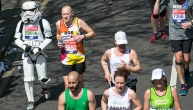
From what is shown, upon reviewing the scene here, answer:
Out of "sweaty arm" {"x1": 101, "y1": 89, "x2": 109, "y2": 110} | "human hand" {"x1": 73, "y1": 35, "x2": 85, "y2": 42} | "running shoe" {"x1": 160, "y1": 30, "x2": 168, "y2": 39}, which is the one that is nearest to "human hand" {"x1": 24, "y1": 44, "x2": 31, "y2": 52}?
"human hand" {"x1": 73, "y1": 35, "x2": 85, "y2": 42}

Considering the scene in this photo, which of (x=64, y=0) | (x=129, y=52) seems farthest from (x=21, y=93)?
(x=64, y=0)

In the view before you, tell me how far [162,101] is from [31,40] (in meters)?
3.47

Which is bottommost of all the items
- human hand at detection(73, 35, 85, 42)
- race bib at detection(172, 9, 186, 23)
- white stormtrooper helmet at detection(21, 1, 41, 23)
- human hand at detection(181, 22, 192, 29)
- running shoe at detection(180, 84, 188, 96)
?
running shoe at detection(180, 84, 188, 96)

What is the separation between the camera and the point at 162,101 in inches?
402

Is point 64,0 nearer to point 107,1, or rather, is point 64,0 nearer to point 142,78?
point 107,1

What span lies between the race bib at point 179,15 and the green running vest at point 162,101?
8.88ft

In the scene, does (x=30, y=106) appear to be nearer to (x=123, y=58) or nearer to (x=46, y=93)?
(x=46, y=93)

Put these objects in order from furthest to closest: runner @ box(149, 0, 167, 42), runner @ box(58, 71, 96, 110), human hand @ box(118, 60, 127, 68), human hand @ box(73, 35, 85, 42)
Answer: runner @ box(149, 0, 167, 42) → human hand @ box(73, 35, 85, 42) → human hand @ box(118, 60, 127, 68) → runner @ box(58, 71, 96, 110)

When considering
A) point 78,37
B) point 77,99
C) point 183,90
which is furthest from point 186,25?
point 77,99

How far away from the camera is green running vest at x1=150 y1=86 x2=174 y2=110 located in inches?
401

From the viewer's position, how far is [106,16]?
59.6 feet

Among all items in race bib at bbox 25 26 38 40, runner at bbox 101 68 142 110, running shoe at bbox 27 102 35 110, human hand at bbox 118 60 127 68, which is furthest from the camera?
running shoe at bbox 27 102 35 110

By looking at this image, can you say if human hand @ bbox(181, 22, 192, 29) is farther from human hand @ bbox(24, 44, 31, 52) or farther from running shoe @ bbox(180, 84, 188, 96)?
human hand @ bbox(24, 44, 31, 52)

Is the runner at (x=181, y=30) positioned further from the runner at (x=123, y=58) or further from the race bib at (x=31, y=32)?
the race bib at (x=31, y=32)
